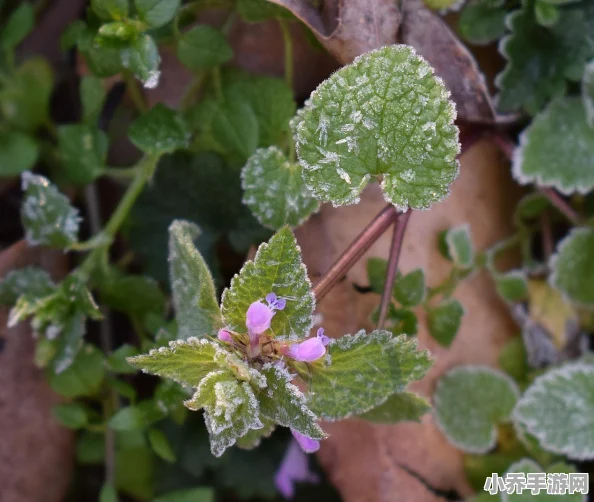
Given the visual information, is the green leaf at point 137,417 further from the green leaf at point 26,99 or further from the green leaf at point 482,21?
the green leaf at point 482,21

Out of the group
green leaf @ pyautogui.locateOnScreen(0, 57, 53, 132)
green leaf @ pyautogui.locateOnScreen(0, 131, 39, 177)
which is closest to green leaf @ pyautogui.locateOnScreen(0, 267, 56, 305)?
green leaf @ pyautogui.locateOnScreen(0, 131, 39, 177)

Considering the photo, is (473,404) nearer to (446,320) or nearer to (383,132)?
(446,320)

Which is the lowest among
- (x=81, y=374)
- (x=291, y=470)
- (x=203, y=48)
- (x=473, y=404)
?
(x=291, y=470)

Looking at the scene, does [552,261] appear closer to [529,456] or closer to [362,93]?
[529,456]

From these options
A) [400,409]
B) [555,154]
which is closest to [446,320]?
[400,409]

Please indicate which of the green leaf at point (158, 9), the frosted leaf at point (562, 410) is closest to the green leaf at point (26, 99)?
the green leaf at point (158, 9)

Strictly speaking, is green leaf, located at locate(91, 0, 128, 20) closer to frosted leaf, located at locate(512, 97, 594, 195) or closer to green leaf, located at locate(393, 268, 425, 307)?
green leaf, located at locate(393, 268, 425, 307)
